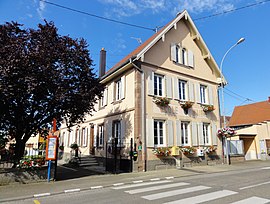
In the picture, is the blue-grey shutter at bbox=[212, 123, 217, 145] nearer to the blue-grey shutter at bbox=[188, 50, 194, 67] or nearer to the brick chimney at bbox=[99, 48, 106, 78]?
the blue-grey shutter at bbox=[188, 50, 194, 67]

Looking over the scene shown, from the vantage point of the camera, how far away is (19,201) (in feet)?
20.9

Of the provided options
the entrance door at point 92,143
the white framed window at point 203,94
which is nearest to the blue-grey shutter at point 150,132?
the white framed window at point 203,94

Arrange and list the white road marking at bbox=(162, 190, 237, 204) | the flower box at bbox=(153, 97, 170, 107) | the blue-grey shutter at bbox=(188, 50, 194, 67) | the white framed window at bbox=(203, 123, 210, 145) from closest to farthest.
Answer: the white road marking at bbox=(162, 190, 237, 204) < the flower box at bbox=(153, 97, 170, 107) < the white framed window at bbox=(203, 123, 210, 145) < the blue-grey shutter at bbox=(188, 50, 194, 67)

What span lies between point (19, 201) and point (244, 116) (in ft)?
113

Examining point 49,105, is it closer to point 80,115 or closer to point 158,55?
point 80,115

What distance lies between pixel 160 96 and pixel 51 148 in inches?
306

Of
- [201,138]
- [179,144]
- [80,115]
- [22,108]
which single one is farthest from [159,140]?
[22,108]

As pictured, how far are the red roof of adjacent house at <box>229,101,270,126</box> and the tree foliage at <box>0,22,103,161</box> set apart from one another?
92.6ft

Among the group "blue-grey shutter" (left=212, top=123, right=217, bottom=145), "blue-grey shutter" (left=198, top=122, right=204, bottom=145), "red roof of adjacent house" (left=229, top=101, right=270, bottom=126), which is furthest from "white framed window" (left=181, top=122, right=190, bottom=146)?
"red roof of adjacent house" (left=229, top=101, right=270, bottom=126)

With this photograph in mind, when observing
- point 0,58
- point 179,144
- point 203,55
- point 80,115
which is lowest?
point 179,144

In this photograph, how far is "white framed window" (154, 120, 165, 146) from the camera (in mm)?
13320

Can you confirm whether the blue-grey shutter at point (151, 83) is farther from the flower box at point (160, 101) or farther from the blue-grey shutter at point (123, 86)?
the blue-grey shutter at point (123, 86)

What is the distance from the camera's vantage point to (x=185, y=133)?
15023 millimetres

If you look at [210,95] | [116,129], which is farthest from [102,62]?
[210,95]
